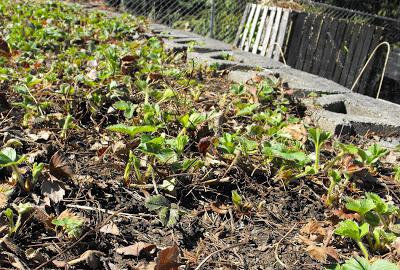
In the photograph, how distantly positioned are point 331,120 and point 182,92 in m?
0.84

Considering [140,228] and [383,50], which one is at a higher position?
[383,50]

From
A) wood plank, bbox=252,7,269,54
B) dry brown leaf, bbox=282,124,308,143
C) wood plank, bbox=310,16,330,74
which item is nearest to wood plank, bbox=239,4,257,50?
wood plank, bbox=252,7,269,54

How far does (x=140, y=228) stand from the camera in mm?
1461

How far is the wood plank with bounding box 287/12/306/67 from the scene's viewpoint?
19.5 ft

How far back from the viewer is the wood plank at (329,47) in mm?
5957

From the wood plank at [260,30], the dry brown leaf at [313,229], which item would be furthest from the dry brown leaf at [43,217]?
the wood plank at [260,30]

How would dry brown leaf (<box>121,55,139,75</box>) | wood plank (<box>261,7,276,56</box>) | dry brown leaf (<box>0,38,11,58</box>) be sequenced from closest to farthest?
dry brown leaf (<box>121,55,139,75</box>)
dry brown leaf (<box>0,38,11,58</box>)
wood plank (<box>261,7,276,56</box>)

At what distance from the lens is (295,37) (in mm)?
6012

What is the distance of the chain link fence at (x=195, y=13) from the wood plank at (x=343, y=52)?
7.51 feet

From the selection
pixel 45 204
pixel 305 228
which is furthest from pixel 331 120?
pixel 45 204

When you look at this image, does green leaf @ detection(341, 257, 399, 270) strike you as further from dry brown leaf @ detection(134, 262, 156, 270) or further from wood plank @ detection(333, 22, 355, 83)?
wood plank @ detection(333, 22, 355, 83)

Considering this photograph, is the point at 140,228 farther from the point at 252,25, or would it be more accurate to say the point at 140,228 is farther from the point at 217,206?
the point at 252,25

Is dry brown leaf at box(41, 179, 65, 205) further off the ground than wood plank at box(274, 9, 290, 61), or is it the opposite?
wood plank at box(274, 9, 290, 61)

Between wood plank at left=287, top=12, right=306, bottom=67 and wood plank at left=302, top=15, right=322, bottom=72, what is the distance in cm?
16
